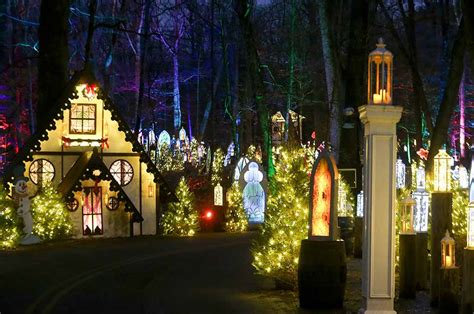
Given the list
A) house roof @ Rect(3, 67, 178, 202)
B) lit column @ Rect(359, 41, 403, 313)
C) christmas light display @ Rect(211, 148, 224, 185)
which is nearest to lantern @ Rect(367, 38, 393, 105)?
lit column @ Rect(359, 41, 403, 313)

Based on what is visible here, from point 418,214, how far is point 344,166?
9.67 m

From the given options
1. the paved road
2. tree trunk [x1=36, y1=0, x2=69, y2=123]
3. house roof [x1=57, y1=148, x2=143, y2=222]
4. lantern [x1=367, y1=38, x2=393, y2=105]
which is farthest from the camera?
tree trunk [x1=36, y1=0, x2=69, y2=123]

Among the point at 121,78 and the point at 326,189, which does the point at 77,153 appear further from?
the point at 121,78

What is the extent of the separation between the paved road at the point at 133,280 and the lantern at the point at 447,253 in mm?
2560

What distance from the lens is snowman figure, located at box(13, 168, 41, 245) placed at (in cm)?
2598

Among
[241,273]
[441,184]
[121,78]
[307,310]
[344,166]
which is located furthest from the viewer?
[121,78]

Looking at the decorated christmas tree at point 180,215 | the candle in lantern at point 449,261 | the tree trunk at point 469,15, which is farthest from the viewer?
the decorated christmas tree at point 180,215

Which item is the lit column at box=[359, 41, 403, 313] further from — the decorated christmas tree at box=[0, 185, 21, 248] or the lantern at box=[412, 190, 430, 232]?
the decorated christmas tree at box=[0, 185, 21, 248]

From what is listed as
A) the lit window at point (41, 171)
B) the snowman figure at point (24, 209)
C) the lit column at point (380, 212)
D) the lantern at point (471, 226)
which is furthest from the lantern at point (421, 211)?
the lit window at point (41, 171)

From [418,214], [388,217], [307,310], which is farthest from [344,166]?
[388,217]

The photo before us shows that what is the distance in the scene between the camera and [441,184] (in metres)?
14.0

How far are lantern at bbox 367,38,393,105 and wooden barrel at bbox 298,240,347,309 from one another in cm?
338

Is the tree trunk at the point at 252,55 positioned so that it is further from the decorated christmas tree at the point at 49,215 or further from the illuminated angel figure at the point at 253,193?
the decorated christmas tree at the point at 49,215

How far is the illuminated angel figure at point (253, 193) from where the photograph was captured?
128 feet
